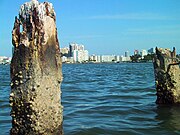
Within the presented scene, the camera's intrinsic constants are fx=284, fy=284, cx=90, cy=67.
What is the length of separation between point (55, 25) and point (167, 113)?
6.36 metres

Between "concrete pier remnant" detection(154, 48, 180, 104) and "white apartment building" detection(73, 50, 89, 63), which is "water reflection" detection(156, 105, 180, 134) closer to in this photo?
"concrete pier remnant" detection(154, 48, 180, 104)

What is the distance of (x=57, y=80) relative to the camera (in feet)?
19.3

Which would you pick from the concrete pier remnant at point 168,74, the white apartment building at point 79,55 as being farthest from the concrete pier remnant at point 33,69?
the white apartment building at point 79,55

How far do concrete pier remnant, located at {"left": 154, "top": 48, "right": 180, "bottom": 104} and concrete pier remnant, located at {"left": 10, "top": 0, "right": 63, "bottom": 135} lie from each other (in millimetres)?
6715

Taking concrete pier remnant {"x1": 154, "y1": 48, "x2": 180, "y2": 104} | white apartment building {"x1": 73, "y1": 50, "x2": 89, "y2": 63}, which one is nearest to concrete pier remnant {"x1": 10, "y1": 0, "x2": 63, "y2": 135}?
concrete pier remnant {"x1": 154, "y1": 48, "x2": 180, "y2": 104}

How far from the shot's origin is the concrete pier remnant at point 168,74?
445 inches

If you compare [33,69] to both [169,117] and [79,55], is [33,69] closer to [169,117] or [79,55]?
[169,117]

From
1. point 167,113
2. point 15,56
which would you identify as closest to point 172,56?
point 167,113

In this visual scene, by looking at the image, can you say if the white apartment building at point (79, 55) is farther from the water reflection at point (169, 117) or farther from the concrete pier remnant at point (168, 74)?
the water reflection at point (169, 117)

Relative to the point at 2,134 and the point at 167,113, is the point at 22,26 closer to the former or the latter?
the point at 2,134

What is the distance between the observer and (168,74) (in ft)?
37.1

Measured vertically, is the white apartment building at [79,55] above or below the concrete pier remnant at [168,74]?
above

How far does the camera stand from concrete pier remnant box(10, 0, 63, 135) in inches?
215

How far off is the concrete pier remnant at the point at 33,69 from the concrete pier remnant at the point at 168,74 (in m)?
6.71
